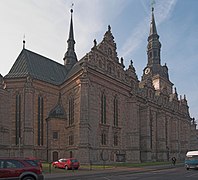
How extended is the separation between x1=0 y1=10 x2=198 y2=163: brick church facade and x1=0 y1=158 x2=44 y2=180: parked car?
957 inches

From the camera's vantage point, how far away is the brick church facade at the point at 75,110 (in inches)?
1805

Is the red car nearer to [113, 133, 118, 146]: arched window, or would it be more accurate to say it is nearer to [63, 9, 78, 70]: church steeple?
[113, 133, 118, 146]: arched window

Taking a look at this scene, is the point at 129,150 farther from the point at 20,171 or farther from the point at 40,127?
the point at 20,171

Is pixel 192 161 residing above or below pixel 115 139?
below

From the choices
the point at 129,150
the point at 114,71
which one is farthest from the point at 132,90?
the point at 129,150

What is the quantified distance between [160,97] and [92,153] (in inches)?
1552

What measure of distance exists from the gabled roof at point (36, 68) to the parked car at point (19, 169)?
113 feet

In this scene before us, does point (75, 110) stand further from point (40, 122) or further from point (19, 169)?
point (19, 169)

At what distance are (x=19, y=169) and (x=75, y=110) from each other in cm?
3252

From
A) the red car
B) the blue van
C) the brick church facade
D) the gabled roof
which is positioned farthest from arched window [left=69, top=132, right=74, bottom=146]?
the blue van

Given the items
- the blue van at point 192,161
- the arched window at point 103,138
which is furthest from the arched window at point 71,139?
the blue van at point 192,161

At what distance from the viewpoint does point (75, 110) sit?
158ft

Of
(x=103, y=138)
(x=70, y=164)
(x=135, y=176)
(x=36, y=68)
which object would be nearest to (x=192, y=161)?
(x=135, y=176)

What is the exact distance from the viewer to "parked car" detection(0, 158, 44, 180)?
50.1 feet
